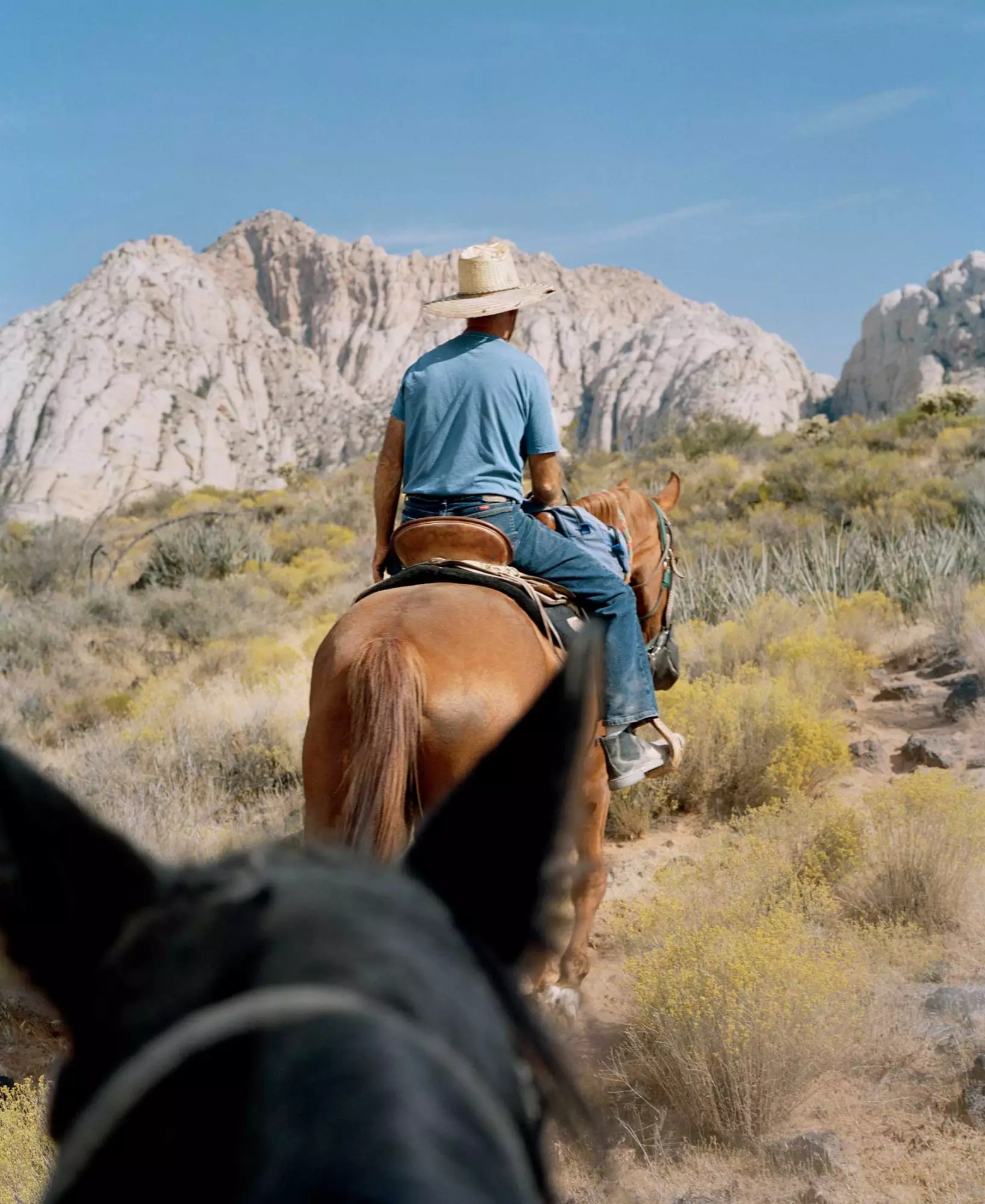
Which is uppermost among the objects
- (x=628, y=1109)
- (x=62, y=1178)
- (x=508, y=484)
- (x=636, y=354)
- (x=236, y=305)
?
(x=236, y=305)

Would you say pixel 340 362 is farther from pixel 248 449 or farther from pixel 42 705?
pixel 42 705

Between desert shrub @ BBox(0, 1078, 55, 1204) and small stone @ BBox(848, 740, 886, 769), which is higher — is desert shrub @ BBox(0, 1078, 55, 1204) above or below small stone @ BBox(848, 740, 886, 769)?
above

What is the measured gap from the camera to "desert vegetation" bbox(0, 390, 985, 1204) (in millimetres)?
3074

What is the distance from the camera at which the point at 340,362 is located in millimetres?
103500

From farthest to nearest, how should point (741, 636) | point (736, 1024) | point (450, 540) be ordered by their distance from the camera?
point (741, 636) → point (450, 540) → point (736, 1024)

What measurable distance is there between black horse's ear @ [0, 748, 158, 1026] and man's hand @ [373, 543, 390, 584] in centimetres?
340

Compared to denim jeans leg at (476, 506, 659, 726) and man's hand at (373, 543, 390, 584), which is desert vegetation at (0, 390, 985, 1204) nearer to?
denim jeans leg at (476, 506, 659, 726)

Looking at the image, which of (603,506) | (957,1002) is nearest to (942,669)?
(603,506)

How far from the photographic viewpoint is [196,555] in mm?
14852

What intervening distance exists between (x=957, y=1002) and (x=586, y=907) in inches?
60.4

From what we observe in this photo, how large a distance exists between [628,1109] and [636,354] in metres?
94.0

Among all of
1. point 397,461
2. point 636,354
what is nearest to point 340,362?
point 636,354

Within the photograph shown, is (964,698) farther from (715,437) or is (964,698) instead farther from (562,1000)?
(715,437)

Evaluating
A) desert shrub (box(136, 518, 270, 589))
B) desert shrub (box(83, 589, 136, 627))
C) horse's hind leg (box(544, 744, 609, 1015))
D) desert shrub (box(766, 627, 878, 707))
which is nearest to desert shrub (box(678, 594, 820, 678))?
desert shrub (box(766, 627, 878, 707))
